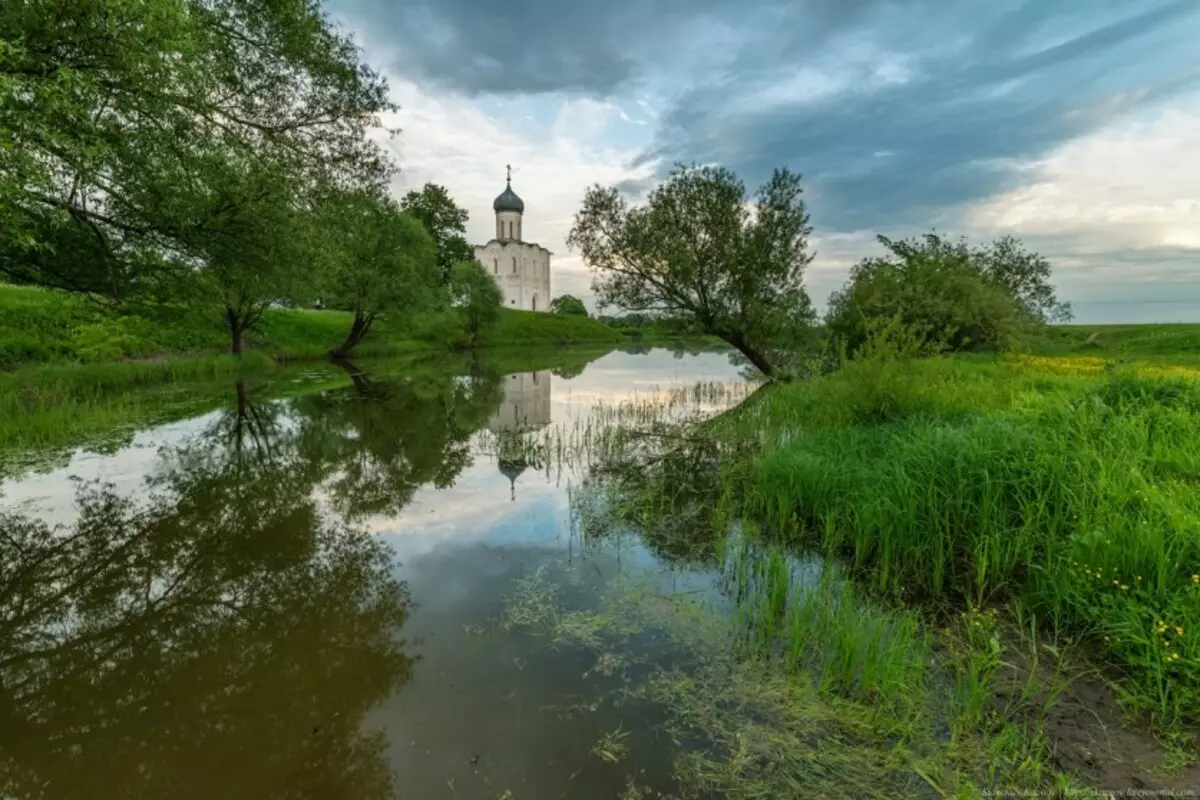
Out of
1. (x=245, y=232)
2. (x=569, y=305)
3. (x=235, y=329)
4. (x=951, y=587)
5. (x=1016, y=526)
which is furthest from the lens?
(x=569, y=305)

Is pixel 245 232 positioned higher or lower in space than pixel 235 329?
higher

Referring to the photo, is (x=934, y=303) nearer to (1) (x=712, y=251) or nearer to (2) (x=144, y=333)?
(1) (x=712, y=251)

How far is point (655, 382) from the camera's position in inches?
1073

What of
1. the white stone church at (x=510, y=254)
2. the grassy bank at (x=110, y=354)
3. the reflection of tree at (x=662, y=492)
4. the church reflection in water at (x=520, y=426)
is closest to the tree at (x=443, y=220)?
the white stone church at (x=510, y=254)

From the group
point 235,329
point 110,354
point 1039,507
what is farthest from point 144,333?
point 1039,507

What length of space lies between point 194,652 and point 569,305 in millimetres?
109674

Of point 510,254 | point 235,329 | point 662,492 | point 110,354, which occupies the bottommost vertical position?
point 662,492

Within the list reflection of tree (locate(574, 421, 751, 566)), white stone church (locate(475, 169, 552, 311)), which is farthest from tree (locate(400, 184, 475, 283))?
reflection of tree (locate(574, 421, 751, 566))

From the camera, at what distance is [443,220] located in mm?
70562

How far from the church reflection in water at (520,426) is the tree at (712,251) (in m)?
5.78

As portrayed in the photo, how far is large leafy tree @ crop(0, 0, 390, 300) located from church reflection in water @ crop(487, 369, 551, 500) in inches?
270

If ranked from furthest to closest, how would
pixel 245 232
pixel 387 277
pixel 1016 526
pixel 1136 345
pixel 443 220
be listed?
pixel 443 220
pixel 387 277
pixel 1136 345
pixel 245 232
pixel 1016 526

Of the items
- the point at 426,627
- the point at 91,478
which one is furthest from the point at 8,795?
the point at 91,478

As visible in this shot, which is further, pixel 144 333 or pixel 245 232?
pixel 144 333
